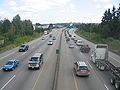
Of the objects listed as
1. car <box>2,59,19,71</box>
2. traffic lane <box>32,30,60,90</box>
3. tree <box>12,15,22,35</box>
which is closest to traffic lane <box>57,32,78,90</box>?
traffic lane <box>32,30,60,90</box>

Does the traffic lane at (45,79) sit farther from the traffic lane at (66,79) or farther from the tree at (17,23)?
the tree at (17,23)

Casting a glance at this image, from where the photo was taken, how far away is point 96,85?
67.8 feet

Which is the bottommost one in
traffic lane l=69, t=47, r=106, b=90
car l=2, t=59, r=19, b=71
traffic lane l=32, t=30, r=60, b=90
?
traffic lane l=69, t=47, r=106, b=90

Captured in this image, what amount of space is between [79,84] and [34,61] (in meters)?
9.41

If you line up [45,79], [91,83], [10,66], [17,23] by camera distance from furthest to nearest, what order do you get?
[17,23] → [10,66] → [45,79] → [91,83]

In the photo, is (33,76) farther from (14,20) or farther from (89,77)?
(14,20)

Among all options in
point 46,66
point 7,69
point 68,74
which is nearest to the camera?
point 68,74

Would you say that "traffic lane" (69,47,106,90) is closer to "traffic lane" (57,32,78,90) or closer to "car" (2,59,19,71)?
"traffic lane" (57,32,78,90)

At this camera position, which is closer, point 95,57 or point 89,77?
point 89,77

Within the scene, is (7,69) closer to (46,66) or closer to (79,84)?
(46,66)

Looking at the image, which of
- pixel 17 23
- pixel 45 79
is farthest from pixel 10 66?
pixel 17 23

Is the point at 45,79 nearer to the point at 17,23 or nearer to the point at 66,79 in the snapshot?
the point at 66,79

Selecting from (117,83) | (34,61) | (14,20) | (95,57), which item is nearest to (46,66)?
(34,61)

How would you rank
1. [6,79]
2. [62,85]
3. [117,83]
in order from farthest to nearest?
[6,79] → [62,85] → [117,83]
